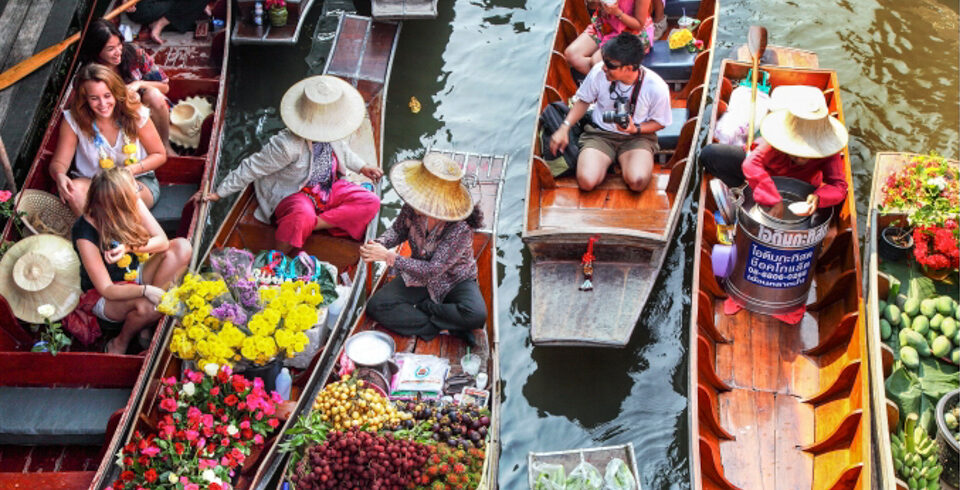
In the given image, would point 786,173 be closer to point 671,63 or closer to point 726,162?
point 726,162

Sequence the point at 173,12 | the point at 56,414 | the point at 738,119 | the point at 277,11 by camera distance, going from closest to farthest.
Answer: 1. the point at 56,414
2. the point at 738,119
3. the point at 173,12
4. the point at 277,11

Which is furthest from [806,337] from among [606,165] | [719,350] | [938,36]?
[938,36]

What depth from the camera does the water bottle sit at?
565 centimetres

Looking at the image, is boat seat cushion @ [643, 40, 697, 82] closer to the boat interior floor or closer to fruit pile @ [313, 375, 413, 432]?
the boat interior floor

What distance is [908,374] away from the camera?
5.52 meters

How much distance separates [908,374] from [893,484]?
903mm

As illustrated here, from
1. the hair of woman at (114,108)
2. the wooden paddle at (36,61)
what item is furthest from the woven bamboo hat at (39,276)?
the wooden paddle at (36,61)

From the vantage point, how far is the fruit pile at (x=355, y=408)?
17.5 feet

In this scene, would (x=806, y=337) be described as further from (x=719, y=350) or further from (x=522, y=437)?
(x=522, y=437)

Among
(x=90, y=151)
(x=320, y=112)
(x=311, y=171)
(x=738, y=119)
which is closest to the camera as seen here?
(x=320, y=112)

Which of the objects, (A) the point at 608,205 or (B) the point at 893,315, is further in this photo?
(A) the point at 608,205

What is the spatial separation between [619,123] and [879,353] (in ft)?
8.09

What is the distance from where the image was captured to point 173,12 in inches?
330

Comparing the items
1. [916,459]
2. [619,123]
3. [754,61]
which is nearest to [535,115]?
[619,123]
